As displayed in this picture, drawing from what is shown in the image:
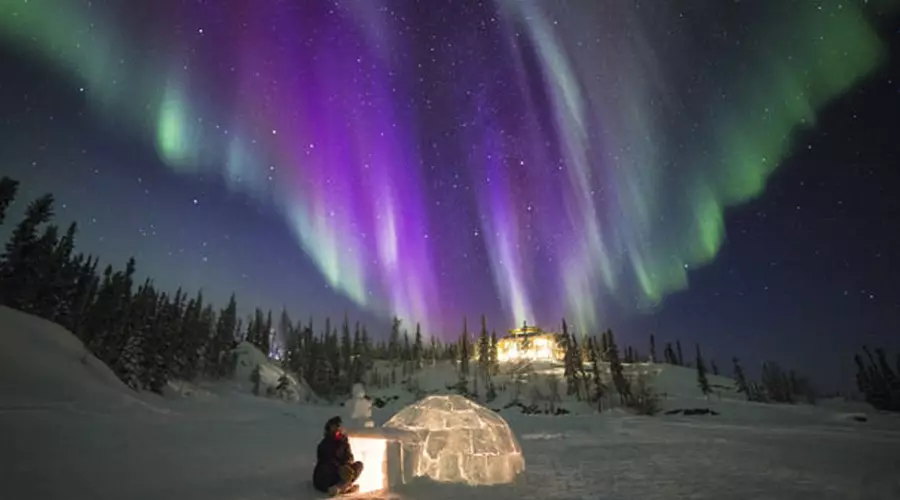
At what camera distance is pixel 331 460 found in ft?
29.7

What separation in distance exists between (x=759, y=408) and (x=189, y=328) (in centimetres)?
8376

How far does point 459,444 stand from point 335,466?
4164 mm

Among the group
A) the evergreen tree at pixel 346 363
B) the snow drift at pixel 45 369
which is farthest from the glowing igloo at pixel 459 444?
the evergreen tree at pixel 346 363

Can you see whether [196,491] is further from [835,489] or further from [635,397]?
[635,397]

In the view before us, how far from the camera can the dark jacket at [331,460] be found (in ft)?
29.3

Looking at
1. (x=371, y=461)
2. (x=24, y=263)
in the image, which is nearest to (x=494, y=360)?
(x=24, y=263)

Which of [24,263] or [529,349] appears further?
[529,349]

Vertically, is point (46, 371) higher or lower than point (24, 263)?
lower

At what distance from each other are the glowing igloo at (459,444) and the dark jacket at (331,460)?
8.34ft

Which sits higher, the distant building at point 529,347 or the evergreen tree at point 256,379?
the distant building at point 529,347

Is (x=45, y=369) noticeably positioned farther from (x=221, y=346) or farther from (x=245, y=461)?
(x=221, y=346)

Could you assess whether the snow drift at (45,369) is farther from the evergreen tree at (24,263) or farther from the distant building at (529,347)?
the distant building at (529,347)

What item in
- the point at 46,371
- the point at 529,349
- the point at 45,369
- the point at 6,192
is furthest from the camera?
the point at 529,349

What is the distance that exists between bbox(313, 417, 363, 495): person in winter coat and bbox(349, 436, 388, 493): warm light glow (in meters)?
0.42
